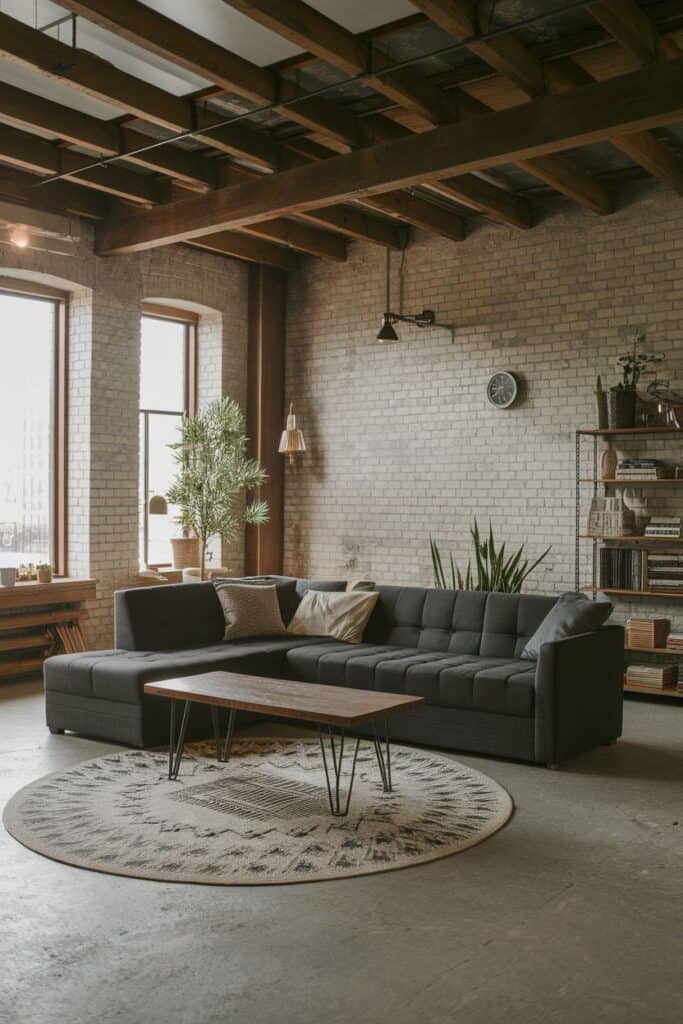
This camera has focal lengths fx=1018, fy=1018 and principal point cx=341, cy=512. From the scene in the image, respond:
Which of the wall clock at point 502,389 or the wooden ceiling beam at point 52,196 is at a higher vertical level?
the wooden ceiling beam at point 52,196

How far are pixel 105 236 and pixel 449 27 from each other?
165 inches

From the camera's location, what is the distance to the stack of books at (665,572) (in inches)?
288

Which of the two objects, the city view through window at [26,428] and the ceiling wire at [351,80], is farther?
the city view through window at [26,428]

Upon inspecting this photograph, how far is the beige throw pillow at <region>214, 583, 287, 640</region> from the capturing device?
275 inches

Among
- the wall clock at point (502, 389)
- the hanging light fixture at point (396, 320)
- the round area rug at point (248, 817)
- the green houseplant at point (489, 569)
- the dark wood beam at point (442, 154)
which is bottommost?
the round area rug at point (248, 817)

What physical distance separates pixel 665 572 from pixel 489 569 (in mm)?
1536

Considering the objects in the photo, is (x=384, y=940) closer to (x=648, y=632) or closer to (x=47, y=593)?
(x=648, y=632)

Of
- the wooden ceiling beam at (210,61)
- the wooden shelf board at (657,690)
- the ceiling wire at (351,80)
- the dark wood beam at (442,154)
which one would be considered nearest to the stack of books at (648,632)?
the wooden shelf board at (657,690)

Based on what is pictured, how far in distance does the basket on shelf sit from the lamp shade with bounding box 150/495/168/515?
3622 millimetres

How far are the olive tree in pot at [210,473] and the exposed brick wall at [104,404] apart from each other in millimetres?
440

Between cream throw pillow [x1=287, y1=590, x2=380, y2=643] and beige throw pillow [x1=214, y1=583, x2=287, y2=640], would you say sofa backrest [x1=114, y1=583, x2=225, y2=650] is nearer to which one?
beige throw pillow [x1=214, y1=583, x2=287, y2=640]

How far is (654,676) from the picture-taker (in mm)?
7242

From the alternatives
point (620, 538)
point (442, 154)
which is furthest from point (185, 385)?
point (620, 538)

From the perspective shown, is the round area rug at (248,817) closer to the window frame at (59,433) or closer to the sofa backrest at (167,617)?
the sofa backrest at (167,617)
